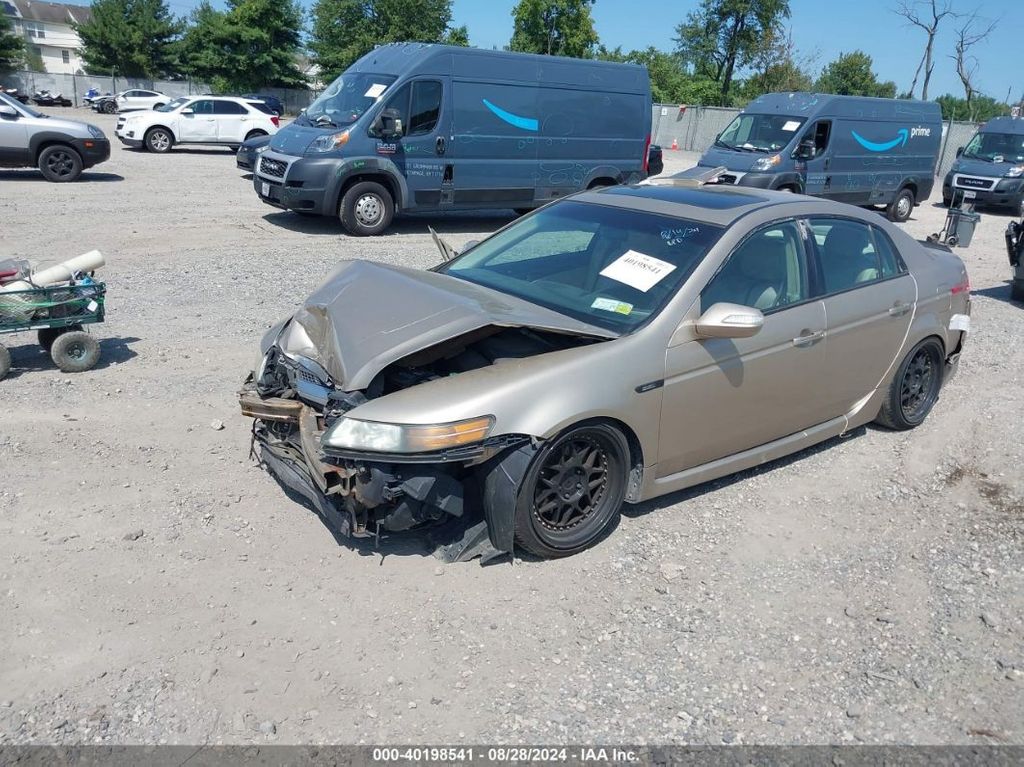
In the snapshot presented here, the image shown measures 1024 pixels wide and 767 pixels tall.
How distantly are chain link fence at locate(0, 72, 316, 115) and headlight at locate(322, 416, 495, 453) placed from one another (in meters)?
56.0

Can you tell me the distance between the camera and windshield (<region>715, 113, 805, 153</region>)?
1587 cm

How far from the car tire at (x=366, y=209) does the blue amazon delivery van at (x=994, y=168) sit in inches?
584

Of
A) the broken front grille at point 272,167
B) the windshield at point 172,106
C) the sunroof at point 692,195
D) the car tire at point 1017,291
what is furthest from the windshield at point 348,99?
the windshield at point 172,106

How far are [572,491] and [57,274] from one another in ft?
13.8

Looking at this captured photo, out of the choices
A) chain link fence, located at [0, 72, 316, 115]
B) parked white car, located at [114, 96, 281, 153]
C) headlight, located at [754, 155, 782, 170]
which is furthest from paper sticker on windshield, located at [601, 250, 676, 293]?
chain link fence, located at [0, 72, 316, 115]

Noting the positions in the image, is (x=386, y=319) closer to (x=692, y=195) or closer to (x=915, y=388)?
(x=692, y=195)

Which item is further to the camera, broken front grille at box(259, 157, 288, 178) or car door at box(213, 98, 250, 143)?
car door at box(213, 98, 250, 143)

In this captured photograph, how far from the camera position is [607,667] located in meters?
3.40

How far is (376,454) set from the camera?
3.57 meters

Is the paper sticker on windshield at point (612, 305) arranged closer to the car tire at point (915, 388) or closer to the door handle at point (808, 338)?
the door handle at point (808, 338)

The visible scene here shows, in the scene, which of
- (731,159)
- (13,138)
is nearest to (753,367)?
(731,159)

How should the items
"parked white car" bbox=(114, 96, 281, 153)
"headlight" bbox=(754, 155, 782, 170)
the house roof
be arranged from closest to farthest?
"headlight" bbox=(754, 155, 782, 170), "parked white car" bbox=(114, 96, 281, 153), the house roof

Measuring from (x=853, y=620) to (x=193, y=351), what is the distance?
5.13m

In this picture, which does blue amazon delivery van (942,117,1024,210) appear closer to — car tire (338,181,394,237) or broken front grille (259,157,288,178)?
car tire (338,181,394,237)
